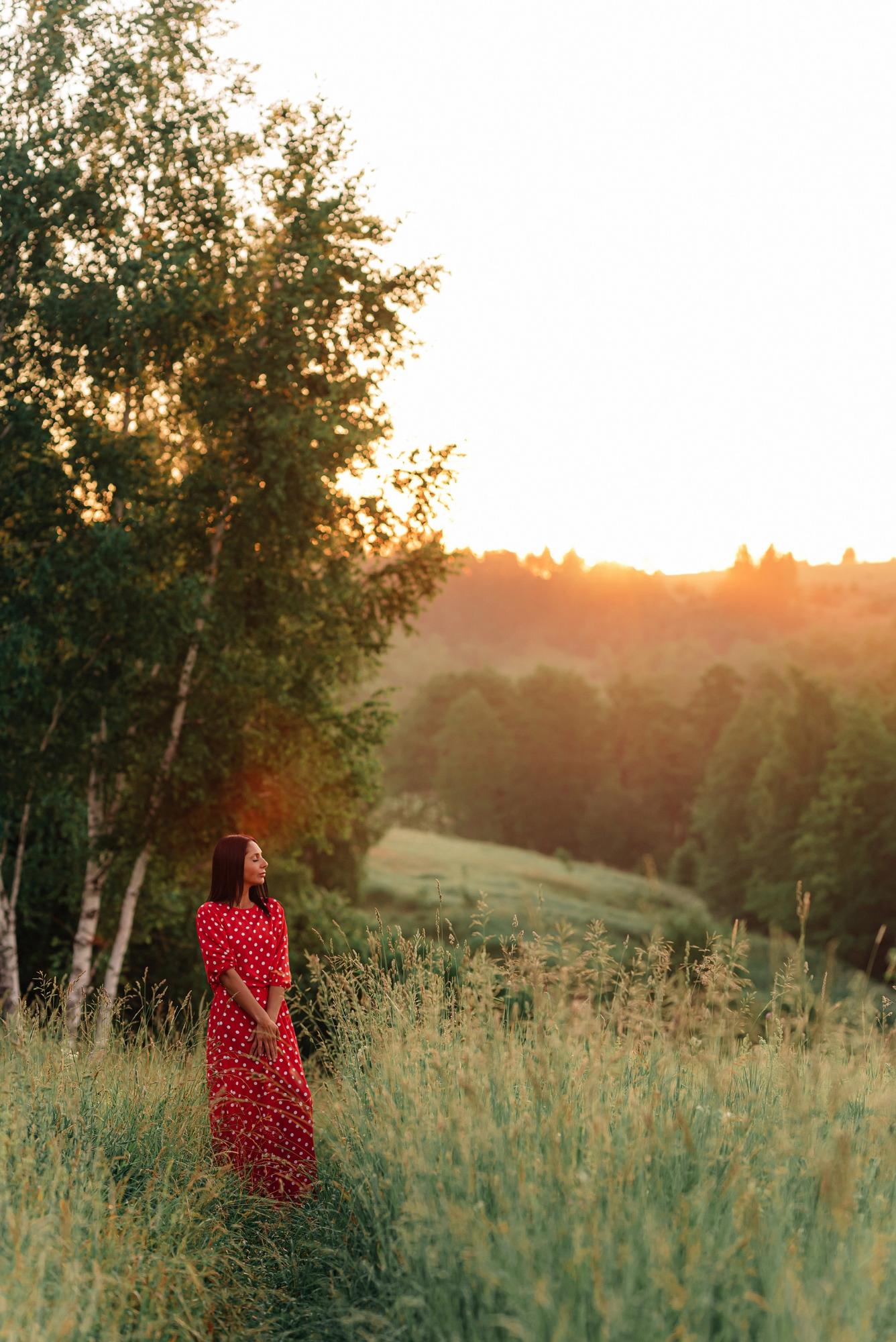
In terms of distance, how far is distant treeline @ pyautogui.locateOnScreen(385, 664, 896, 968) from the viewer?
5078cm

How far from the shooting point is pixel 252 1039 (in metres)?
6.08

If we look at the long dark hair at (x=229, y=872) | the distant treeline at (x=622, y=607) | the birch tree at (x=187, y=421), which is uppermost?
the distant treeline at (x=622, y=607)

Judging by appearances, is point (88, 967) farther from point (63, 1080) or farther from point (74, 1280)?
point (74, 1280)

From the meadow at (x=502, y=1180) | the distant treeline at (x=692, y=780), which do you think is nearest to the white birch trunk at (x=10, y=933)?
the meadow at (x=502, y=1180)

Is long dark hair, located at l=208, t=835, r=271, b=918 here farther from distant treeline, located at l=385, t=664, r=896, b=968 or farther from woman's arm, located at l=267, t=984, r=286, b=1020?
distant treeline, located at l=385, t=664, r=896, b=968

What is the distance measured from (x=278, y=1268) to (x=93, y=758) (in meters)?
8.34

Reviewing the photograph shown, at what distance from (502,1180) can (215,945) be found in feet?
9.04

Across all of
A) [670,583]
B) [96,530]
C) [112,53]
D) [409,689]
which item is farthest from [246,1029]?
[670,583]

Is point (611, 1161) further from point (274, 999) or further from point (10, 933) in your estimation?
point (10, 933)

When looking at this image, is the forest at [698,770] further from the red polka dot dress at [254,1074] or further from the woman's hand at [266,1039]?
the woman's hand at [266,1039]

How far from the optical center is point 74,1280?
3471mm

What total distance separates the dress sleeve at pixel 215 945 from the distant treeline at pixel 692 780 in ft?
147

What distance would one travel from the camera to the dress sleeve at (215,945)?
6121 mm

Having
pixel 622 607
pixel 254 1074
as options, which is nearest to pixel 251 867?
pixel 254 1074
